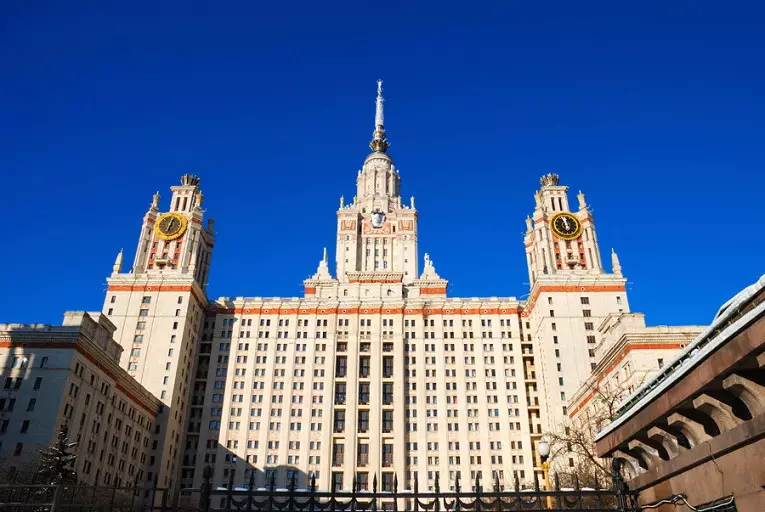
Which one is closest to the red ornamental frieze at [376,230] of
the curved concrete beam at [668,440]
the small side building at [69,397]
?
the small side building at [69,397]

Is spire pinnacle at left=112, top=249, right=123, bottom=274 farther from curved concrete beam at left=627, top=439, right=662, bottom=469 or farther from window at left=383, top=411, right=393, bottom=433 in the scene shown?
curved concrete beam at left=627, top=439, right=662, bottom=469

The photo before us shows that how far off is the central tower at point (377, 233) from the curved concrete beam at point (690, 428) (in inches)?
4072

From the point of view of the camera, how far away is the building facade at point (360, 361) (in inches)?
3777

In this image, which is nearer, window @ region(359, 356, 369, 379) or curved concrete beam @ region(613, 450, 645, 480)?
curved concrete beam @ region(613, 450, 645, 480)

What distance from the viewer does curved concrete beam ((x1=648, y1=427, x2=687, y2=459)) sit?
658 inches

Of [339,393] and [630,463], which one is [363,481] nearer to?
[339,393]

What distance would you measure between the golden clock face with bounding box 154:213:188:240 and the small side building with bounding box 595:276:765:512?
10236 cm

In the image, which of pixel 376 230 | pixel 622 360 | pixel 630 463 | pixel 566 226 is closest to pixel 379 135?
pixel 376 230

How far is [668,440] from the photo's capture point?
16.9 m

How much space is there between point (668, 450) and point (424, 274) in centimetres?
11008

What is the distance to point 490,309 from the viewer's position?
110m

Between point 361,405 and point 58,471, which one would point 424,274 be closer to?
point 361,405

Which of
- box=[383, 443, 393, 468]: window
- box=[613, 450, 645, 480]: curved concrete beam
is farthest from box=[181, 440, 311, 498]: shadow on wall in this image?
box=[613, 450, 645, 480]: curved concrete beam

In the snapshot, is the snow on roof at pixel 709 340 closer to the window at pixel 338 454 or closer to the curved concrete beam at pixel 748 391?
the curved concrete beam at pixel 748 391
